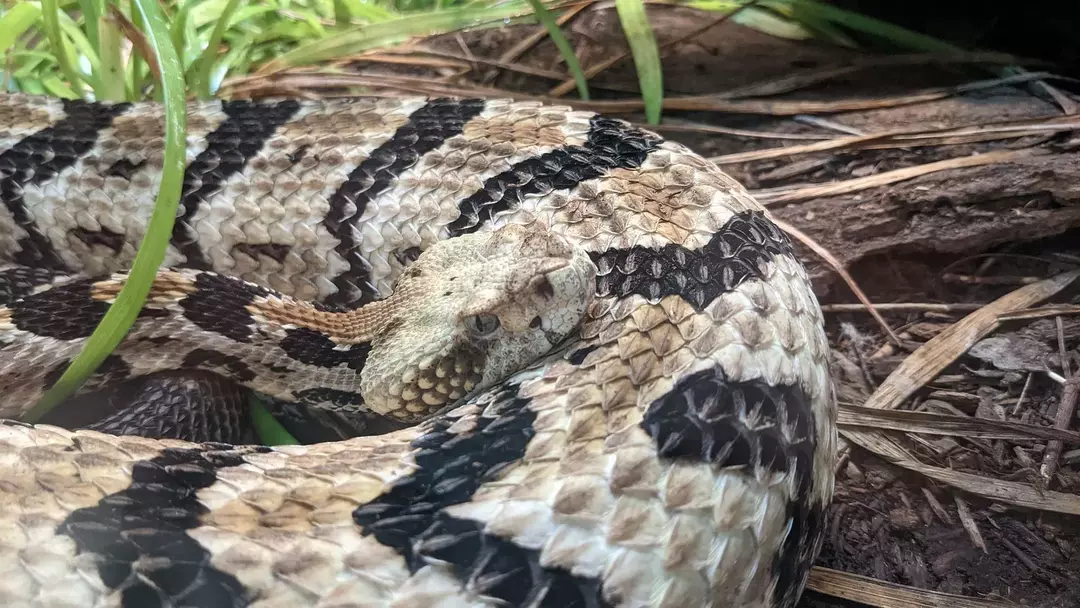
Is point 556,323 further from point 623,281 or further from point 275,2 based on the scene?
point 275,2

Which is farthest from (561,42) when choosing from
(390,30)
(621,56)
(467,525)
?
(467,525)

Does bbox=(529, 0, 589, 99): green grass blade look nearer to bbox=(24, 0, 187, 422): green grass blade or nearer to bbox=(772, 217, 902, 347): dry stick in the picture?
bbox=(772, 217, 902, 347): dry stick

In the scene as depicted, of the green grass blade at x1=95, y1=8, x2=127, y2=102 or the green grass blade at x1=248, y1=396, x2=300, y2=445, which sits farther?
the green grass blade at x1=95, y1=8, x2=127, y2=102

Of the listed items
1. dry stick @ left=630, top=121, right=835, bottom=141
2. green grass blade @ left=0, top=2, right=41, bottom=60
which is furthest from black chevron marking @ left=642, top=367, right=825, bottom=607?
green grass blade @ left=0, top=2, right=41, bottom=60

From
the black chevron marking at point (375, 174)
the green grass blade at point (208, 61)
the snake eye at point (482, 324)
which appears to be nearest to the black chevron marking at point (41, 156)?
the green grass blade at point (208, 61)

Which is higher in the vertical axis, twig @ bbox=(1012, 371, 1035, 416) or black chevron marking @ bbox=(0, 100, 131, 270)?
black chevron marking @ bbox=(0, 100, 131, 270)

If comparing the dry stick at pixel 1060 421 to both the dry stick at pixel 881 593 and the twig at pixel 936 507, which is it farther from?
the dry stick at pixel 881 593

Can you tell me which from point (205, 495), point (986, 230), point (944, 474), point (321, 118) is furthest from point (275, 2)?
point (944, 474)

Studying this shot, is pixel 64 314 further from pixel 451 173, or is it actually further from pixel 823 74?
pixel 823 74
